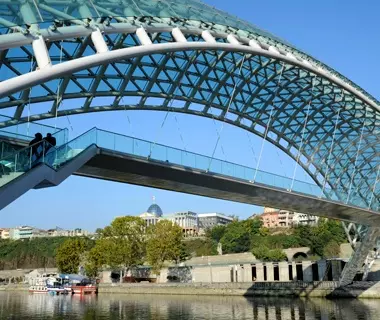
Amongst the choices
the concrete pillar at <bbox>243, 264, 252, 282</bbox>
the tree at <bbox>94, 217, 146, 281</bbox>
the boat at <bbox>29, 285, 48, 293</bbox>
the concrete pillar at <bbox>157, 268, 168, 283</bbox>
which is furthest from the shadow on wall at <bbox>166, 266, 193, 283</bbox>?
the boat at <bbox>29, 285, 48, 293</bbox>

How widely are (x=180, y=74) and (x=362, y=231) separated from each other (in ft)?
113

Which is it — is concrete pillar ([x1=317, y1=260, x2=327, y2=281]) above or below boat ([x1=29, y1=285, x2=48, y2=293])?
above

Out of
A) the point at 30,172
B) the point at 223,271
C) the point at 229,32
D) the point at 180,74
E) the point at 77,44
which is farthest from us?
the point at 223,271

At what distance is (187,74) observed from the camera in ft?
118

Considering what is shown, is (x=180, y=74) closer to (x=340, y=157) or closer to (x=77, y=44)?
(x=77, y=44)

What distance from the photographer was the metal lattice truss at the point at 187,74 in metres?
18.2

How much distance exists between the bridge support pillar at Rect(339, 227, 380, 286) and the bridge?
12cm

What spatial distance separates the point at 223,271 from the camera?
8131 cm

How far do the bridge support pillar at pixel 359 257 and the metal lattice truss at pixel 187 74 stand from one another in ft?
14.6

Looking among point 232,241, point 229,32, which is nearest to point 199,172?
point 229,32

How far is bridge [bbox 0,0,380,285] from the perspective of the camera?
1845cm

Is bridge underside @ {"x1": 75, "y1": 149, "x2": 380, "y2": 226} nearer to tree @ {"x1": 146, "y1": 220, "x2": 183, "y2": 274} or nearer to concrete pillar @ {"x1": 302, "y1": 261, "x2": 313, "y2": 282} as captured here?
concrete pillar @ {"x1": 302, "y1": 261, "x2": 313, "y2": 282}

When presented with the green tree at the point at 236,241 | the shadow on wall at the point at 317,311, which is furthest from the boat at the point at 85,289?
the green tree at the point at 236,241

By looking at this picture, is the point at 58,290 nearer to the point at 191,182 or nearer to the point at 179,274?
the point at 179,274
